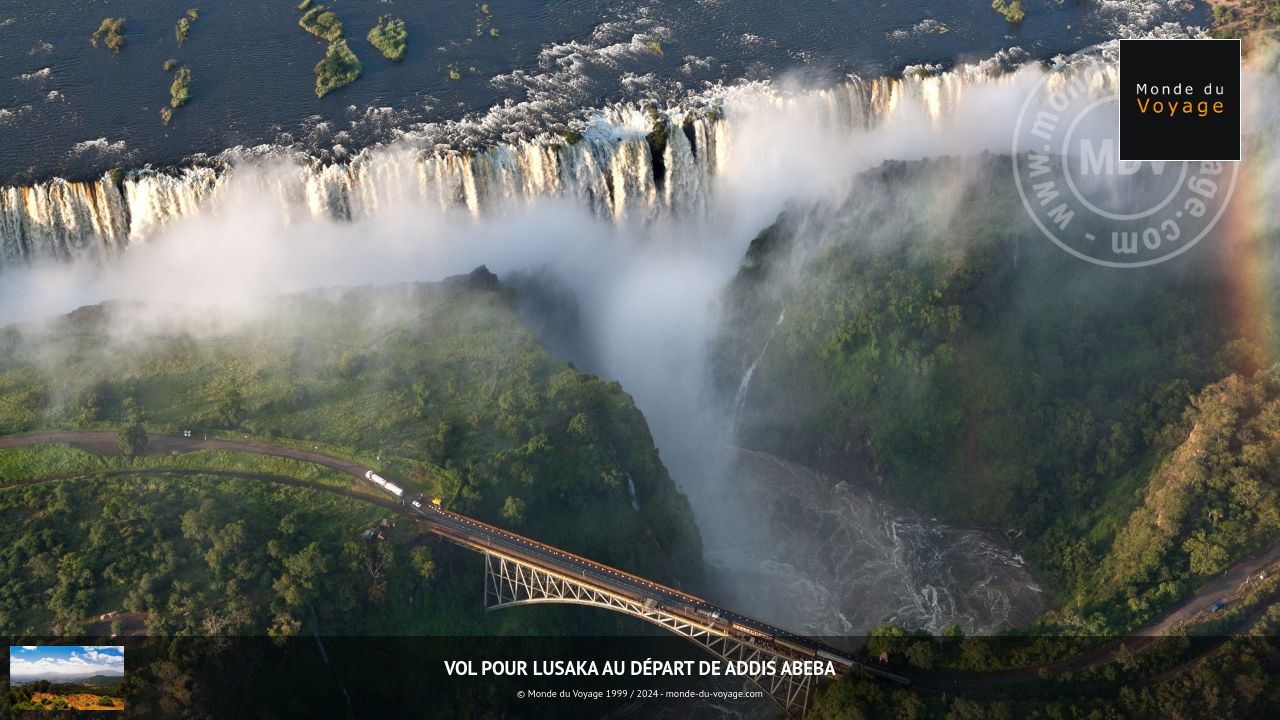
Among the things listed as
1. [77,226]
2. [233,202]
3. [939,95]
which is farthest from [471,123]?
[939,95]

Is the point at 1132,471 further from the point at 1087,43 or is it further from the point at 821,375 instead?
the point at 1087,43

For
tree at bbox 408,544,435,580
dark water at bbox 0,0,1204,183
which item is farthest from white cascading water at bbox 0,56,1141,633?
tree at bbox 408,544,435,580

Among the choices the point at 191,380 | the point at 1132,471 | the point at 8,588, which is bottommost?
the point at 1132,471

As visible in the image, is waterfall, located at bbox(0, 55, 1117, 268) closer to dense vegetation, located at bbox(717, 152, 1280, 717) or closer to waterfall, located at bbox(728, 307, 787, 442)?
dense vegetation, located at bbox(717, 152, 1280, 717)

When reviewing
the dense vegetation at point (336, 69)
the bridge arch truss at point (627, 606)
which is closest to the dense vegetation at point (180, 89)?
the dense vegetation at point (336, 69)

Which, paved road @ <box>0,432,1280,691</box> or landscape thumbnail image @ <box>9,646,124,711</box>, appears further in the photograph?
paved road @ <box>0,432,1280,691</box>

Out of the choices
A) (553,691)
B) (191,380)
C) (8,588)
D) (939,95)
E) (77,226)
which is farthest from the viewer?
(939,95)

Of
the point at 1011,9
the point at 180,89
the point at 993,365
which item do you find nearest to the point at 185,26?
the point at 180,89

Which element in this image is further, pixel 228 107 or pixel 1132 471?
pixel 228 107
